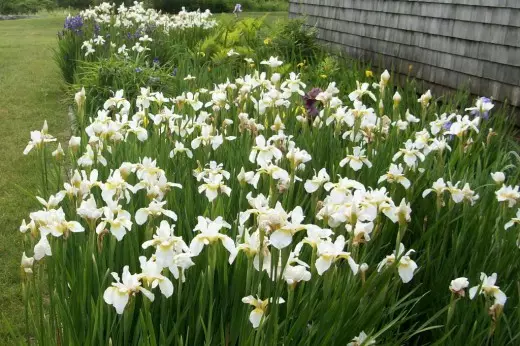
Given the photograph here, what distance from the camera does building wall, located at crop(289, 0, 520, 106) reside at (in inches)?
218

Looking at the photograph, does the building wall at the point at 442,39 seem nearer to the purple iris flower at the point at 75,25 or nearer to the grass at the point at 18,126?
the purple iris flower at the point at 75,25

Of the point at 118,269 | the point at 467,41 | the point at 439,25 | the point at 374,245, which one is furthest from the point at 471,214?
the point at 439,25

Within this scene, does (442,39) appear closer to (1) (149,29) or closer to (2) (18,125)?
(1) (149,29)

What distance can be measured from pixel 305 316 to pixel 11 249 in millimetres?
2645

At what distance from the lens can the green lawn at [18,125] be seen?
3.45 meters

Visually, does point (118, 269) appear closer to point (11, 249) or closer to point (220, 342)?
point (220, 342)

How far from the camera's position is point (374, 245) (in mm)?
2367

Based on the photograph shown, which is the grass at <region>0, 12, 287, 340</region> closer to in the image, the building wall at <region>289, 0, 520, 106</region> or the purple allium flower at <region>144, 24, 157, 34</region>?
the purple allium flower at <region>144, 24, 157, 34</region>

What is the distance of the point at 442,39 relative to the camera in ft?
21.6

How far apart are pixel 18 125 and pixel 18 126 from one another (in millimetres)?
48

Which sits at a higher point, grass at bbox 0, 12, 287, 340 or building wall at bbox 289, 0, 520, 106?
building wall at bbox 289, 0, 520, 106

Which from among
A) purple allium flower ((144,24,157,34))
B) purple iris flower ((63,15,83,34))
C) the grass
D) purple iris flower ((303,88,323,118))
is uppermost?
purple iris flower ((303,88,323,118))

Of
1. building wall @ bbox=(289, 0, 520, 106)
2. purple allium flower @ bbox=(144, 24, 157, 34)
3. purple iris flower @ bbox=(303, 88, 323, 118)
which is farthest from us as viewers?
purple allium flower @ bbox=(144, 24, 157, 34)

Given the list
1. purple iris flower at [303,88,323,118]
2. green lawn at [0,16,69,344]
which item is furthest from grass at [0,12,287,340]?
purple iris flower at [303,88,323,118]
